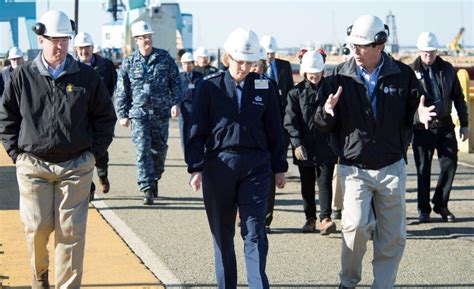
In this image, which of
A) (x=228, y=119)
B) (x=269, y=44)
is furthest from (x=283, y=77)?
(x=228, y=119)

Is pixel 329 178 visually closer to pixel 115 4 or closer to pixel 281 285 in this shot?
pixel 281 285

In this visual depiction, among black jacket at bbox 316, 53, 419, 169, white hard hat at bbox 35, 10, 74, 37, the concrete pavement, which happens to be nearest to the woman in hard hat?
the concrete pavement

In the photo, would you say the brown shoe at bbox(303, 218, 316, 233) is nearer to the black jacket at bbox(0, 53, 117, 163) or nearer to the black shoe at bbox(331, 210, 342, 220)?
the black shoe at bbox(331, 210, 342, 220)

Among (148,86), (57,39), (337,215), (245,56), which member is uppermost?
(57,39)

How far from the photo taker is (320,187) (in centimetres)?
Answer: 1032

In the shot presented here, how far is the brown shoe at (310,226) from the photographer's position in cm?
1030

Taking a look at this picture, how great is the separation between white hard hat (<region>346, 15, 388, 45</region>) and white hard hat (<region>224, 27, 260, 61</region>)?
2.18 feet

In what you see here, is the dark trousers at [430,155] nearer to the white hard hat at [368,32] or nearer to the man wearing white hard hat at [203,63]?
the white hard hat at [368,32]

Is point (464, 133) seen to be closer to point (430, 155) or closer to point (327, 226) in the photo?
point (430, 155)

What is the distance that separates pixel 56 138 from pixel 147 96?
4829 millimetres

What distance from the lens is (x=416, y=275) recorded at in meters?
8.27

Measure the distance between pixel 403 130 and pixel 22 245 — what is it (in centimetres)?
393

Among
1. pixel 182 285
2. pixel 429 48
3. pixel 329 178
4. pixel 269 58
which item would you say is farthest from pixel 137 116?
pixel 182 285

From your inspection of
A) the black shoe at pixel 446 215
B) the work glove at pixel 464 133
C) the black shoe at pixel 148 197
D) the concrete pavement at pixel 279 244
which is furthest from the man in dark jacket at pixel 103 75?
the work glove at pixel 464 133
